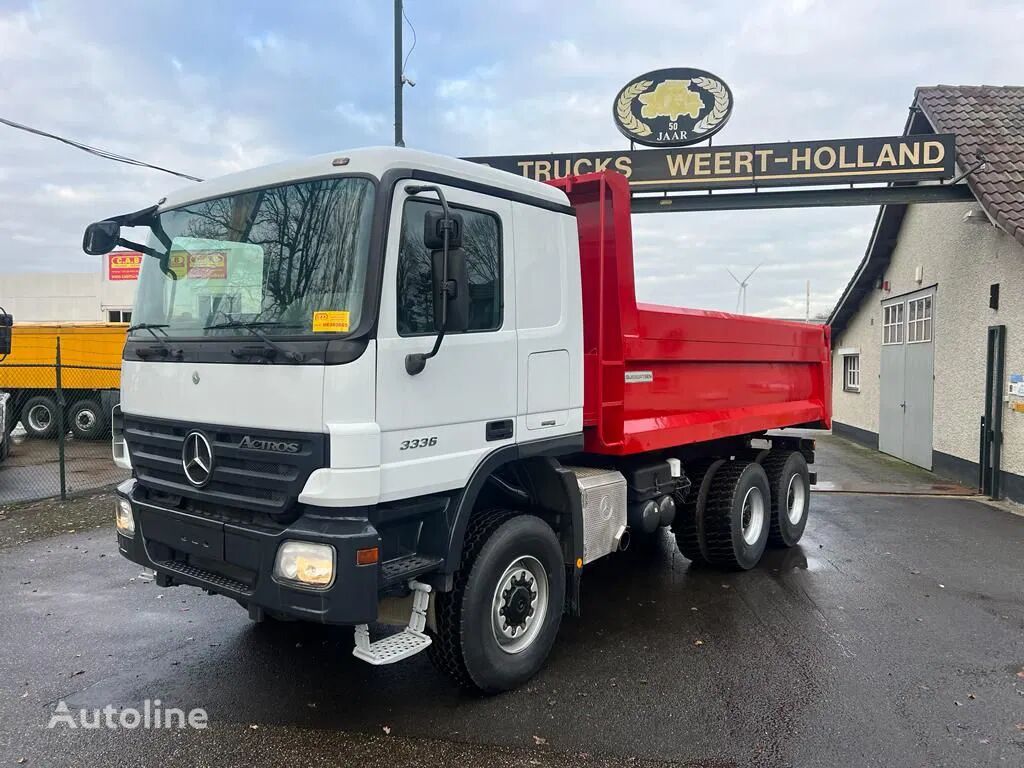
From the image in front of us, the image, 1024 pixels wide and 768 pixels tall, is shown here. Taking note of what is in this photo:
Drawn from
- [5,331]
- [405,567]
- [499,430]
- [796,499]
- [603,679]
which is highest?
[5,331]

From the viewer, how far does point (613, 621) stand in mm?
4922

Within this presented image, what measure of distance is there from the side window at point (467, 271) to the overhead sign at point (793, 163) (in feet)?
20.5

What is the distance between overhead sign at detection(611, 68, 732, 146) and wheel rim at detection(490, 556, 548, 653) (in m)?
8.03

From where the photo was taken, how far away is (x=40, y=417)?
1554 cm

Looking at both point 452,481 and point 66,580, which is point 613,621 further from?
point 66,580

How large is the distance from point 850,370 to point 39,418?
18756mm

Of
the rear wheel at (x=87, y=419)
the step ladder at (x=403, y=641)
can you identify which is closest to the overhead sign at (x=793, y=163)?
the step ladder at (x=403, y=641)

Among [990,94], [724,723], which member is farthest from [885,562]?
[990,94]

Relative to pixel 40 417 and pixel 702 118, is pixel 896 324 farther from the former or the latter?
pixel 40 417

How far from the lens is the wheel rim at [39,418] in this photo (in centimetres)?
1547

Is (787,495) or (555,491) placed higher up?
(555,491)

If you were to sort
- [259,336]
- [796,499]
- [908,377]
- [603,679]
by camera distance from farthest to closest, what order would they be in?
[908,377]
[796,499]
[603,679]
[259,336]

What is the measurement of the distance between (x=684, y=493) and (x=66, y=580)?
16.9ft

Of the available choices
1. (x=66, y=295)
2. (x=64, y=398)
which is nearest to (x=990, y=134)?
(x=64, y=398)
